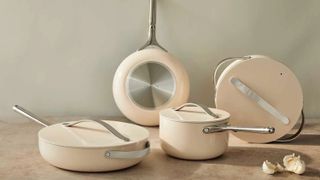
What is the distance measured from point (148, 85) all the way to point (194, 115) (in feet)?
0.71

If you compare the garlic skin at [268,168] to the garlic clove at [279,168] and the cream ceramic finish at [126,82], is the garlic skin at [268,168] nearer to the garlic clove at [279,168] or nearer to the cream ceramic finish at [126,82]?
the garlic clove at [279,168]

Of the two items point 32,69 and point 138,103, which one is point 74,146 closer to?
point 138,103

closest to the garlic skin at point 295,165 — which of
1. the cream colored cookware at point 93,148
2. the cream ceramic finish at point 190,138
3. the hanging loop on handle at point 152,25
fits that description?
the cream ceramic finish at point 190,138

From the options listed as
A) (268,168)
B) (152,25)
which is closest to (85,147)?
(268,168)

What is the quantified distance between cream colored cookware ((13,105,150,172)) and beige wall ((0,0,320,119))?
35cm

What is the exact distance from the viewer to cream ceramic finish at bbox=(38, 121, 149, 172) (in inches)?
30.4

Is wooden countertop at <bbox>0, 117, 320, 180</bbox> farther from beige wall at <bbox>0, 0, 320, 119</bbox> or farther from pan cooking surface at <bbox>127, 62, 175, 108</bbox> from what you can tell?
beige wall at <bbox>0, 0, 320, 119</bbox>

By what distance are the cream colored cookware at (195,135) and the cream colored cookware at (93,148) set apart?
5 cm

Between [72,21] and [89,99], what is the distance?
0.64 feet

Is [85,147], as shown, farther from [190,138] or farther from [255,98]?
[255,98]

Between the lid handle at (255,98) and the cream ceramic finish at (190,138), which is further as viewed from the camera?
the lid handle at (255,98)

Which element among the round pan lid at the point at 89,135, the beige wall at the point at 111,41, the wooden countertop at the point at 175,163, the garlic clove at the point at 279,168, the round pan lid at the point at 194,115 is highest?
the beige wall at the point at 111,41

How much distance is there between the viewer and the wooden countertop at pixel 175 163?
0.79 metres

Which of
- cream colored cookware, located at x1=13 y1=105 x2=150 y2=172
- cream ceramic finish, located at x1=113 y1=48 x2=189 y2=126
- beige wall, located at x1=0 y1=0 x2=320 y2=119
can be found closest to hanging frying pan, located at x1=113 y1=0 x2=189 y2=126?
cream ceramic finish, located at x1=113 y1=48 x2=189 y2=126
